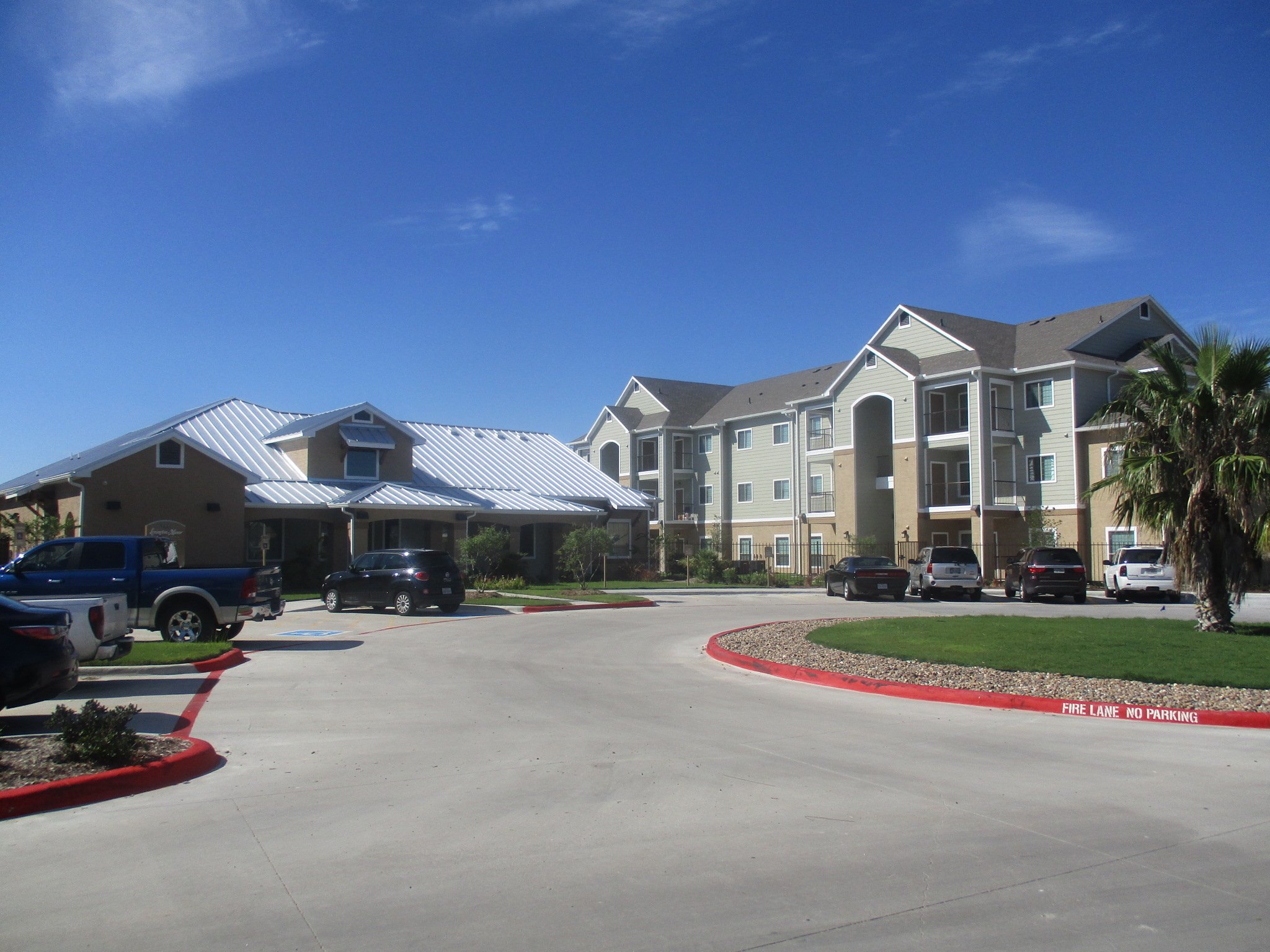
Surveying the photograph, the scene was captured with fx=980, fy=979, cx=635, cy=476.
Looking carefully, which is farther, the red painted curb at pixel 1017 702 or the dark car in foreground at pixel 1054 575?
the dark car in foreground at pixel 1054 575

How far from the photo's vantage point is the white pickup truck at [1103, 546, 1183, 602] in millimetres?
28703

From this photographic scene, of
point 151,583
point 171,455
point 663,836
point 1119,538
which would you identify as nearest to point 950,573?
point 1119,538

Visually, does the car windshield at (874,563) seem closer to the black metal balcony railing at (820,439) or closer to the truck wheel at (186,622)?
the black metal balcony railing at (820,439)

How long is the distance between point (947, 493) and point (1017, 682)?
3169cm

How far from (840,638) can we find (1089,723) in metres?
6.05

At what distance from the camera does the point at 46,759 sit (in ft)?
25.6

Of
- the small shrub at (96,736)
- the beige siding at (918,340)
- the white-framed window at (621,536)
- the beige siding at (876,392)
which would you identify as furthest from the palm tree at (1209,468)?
the white-framed window at (621,536)

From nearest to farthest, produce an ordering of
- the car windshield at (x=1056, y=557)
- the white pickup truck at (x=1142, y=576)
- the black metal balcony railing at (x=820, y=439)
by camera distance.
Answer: the white pickup truck at (x=1142, y=576) → the car windshield at (x=1056, y=557) → the black metal balcony railing at (x=820, y=439)

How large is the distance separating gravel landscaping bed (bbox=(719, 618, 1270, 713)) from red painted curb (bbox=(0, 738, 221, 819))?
337 inches

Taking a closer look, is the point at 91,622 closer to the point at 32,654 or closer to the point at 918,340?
the point at 32,654

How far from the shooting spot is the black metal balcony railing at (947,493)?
42781 millimetres

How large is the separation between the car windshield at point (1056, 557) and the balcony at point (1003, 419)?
38.0ft

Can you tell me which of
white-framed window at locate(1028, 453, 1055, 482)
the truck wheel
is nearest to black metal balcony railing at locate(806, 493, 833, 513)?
white-framed window at locate(1028, 453, 1055, 482)

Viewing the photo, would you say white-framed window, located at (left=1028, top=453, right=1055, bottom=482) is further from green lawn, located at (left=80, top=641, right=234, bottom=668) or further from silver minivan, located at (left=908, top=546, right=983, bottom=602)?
green lawn, located at (left=80, top=641, right=234, bottom=668)
